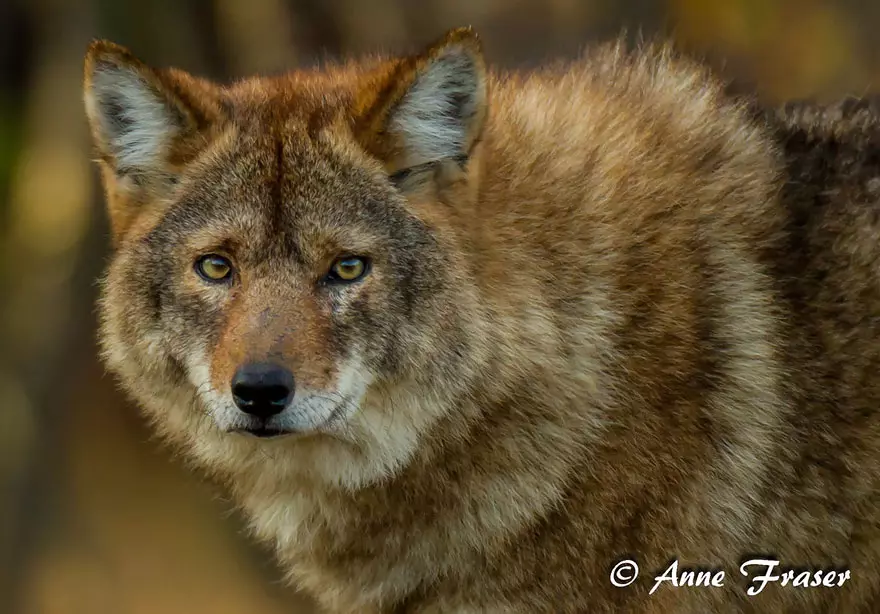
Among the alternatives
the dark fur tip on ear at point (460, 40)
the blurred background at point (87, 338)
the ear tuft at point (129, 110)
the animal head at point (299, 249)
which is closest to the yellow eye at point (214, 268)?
the animal head at point (299, 249)

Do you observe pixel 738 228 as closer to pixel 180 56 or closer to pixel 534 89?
pixel 534 89

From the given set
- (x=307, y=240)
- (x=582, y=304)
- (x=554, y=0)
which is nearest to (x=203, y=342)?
(x=307, y=240)

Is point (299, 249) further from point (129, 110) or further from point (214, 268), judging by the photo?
point (129, 110)

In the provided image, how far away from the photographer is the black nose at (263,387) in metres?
3.58

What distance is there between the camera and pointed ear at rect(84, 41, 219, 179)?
13.1 ft

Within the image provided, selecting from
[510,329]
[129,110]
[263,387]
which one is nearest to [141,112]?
[129,110]

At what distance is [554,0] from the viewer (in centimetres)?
980

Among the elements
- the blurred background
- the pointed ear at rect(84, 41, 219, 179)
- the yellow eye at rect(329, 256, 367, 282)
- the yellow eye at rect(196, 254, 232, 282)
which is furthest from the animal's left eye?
the blurred background

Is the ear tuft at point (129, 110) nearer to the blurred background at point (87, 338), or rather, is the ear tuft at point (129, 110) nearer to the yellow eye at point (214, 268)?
the yellow eye at point (214, 268)

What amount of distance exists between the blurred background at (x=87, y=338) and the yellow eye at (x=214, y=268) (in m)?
4.20

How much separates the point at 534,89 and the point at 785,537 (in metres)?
A: 1.88

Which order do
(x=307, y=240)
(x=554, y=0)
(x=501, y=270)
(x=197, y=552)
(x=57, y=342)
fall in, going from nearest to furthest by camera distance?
(x=307, y=240), (x=501, y=270), (x=57, y=342), (x=197, y=552), (x=554, y=0)

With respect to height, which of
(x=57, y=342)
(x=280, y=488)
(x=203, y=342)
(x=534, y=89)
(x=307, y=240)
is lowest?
(x=57, y=342)

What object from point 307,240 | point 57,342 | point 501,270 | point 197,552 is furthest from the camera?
point 197,552
